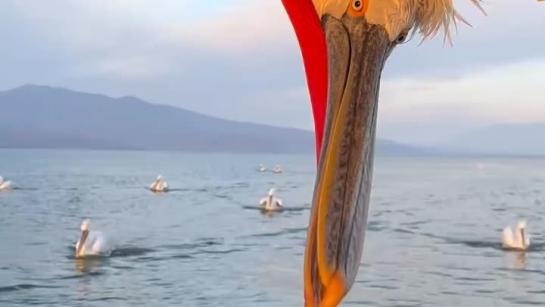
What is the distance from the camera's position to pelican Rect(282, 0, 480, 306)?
5.70 feet

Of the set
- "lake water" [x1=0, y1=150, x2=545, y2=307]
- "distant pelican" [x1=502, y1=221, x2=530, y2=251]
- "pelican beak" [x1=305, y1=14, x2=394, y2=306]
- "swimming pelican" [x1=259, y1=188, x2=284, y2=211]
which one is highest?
"pelican beak" [x1=305, y1=14, x2=394, y2=306]

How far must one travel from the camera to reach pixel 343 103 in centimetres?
187

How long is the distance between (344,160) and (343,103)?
0.48 feet

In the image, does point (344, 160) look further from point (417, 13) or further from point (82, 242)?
point (82, 242)

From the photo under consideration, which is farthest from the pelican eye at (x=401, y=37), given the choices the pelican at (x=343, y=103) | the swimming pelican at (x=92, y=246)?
the swimming pelican at (x=92, y=246)

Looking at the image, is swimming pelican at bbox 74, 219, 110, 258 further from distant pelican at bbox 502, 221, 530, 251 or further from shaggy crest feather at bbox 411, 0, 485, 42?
shaggy crest feather at bbox 411, 0, 485, 42

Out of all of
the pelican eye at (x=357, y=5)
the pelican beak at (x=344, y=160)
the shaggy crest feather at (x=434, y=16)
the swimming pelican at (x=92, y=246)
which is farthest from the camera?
the swimming pelican at (x=92, y=246)

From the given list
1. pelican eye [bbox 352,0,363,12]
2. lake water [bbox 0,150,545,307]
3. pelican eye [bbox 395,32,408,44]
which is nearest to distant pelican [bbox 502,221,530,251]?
lake water [bbox 0,150,545,307]

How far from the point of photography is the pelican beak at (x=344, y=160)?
1.73 meters

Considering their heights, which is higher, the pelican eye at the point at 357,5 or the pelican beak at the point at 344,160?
the pelican eye at the point at 357,5

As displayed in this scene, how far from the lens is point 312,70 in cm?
202

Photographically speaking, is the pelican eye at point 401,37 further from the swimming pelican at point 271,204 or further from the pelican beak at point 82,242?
the swimming pelican at point 271,204

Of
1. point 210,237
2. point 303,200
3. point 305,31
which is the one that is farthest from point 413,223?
point 305,31

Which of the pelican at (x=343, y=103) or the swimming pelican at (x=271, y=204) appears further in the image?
the swimming pelican at (x=271, y=204)
